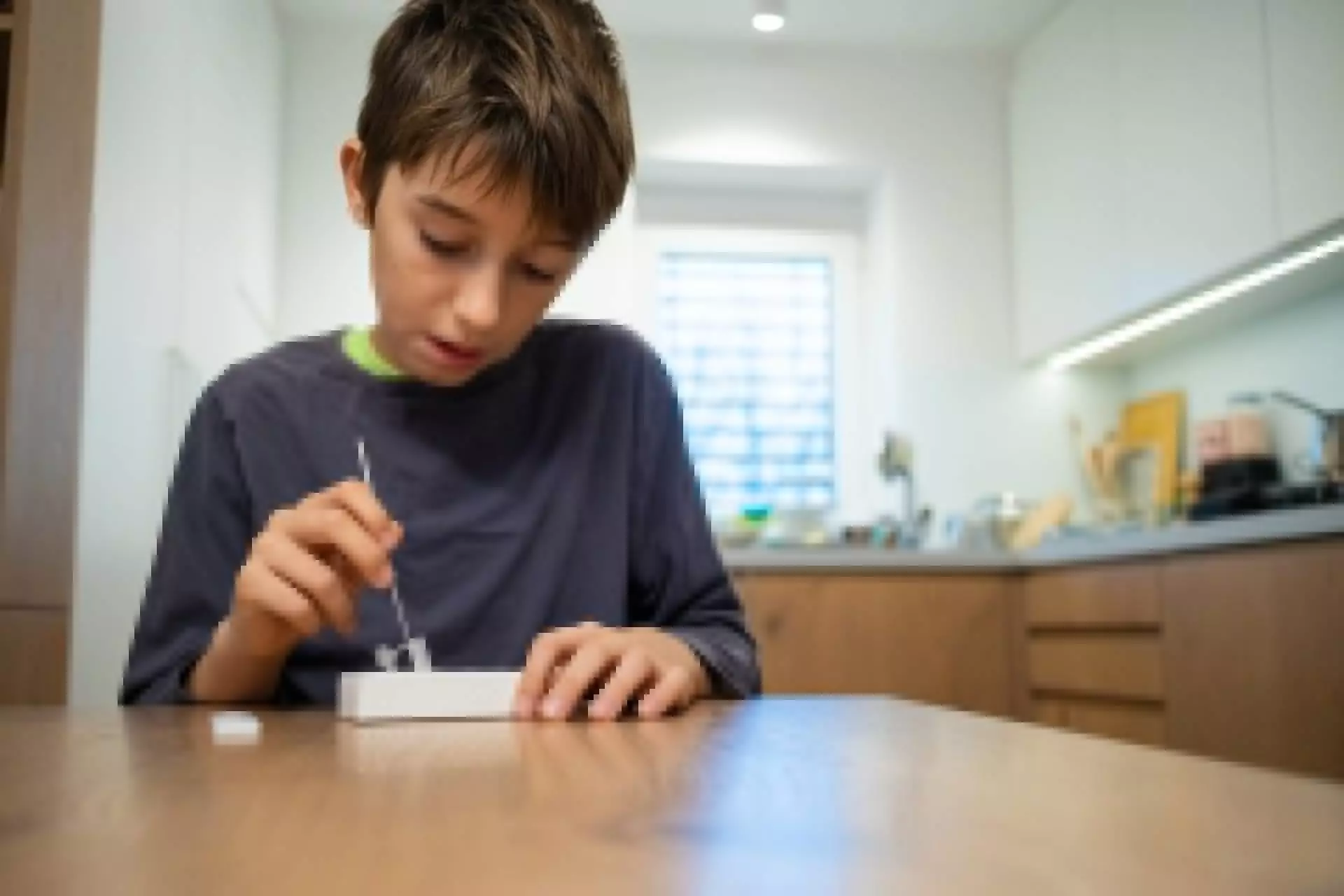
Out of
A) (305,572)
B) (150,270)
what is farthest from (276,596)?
(150,270)

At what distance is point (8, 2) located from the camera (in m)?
1.66

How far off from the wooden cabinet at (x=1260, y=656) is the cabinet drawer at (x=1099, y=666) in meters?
0.08

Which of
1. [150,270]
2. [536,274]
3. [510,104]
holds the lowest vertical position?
[536,274]

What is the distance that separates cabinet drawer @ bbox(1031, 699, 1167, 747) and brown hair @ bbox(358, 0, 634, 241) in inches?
64.2

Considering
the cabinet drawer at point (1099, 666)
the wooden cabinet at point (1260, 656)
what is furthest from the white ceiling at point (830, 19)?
the wooden cabinet at point (1260, 656)

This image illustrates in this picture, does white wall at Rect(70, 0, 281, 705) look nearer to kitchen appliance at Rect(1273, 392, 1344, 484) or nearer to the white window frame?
the white window frame

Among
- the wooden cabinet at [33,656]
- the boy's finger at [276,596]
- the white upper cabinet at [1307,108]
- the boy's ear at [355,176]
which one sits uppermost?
the white upper cabinet at [1307,108]

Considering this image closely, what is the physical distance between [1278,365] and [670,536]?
230 centimetres

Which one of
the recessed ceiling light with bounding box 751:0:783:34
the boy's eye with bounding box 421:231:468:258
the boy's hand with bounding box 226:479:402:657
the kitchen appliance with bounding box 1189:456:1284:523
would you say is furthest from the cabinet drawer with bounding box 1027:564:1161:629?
the boy's hand with bounding box 226:479:402:657

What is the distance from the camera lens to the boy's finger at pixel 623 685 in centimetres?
67

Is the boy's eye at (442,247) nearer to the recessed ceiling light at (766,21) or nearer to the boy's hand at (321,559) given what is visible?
the boy's hand at (321,559)

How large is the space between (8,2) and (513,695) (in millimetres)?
1427

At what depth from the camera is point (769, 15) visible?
11.1 feet

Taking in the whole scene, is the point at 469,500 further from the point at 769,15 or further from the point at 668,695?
the point at 769,15
